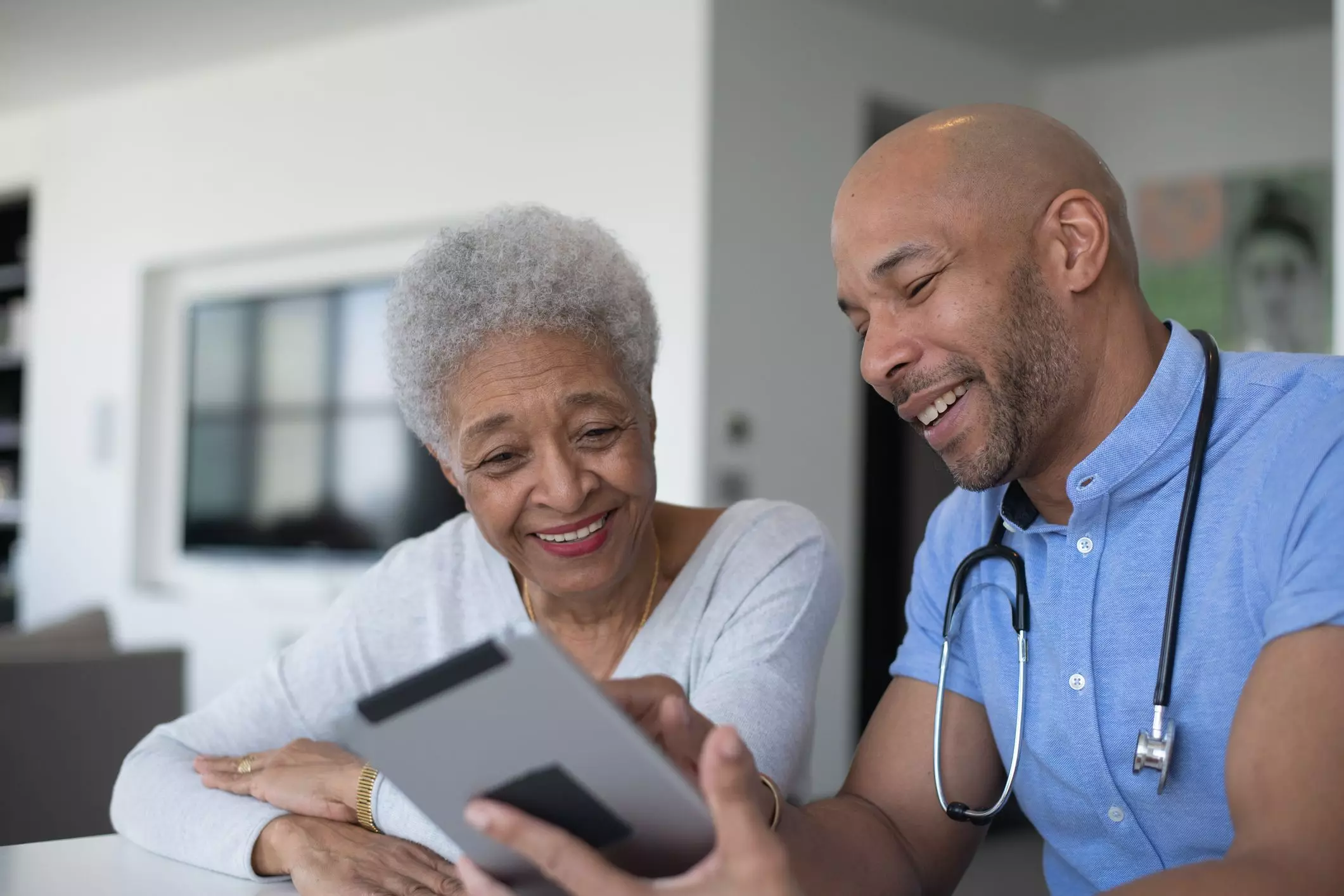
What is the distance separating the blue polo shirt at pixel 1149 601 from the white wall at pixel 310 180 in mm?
2985

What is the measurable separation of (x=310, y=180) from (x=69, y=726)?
12.2 feet

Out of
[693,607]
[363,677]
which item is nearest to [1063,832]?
[693,607]

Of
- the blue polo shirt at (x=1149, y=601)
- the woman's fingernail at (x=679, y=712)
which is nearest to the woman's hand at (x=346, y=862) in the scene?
the woman's fingernail at (x=679, y=712)

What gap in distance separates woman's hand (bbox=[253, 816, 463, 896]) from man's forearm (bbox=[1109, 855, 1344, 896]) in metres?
0.66

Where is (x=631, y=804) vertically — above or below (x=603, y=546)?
below

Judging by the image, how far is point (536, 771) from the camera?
884 mm

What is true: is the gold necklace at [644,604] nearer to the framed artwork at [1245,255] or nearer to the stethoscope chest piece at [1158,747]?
the stethoscope chest piece at [1158,747]

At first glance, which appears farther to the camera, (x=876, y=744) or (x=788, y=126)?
(x=788, y=126)

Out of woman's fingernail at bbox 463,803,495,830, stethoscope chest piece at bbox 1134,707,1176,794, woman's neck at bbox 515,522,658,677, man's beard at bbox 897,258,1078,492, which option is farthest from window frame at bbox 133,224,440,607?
woman's fingernail at bbox 463,803,495,830

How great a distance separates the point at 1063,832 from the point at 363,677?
0.90m

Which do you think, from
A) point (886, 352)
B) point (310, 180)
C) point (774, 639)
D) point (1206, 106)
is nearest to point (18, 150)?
point (310, 180)

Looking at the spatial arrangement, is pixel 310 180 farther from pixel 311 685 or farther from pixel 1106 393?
pixel 1106 393

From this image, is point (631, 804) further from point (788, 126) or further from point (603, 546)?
point (788, 126)

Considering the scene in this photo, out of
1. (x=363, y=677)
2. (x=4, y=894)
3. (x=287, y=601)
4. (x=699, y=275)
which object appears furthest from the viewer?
(x=287, y=601)
